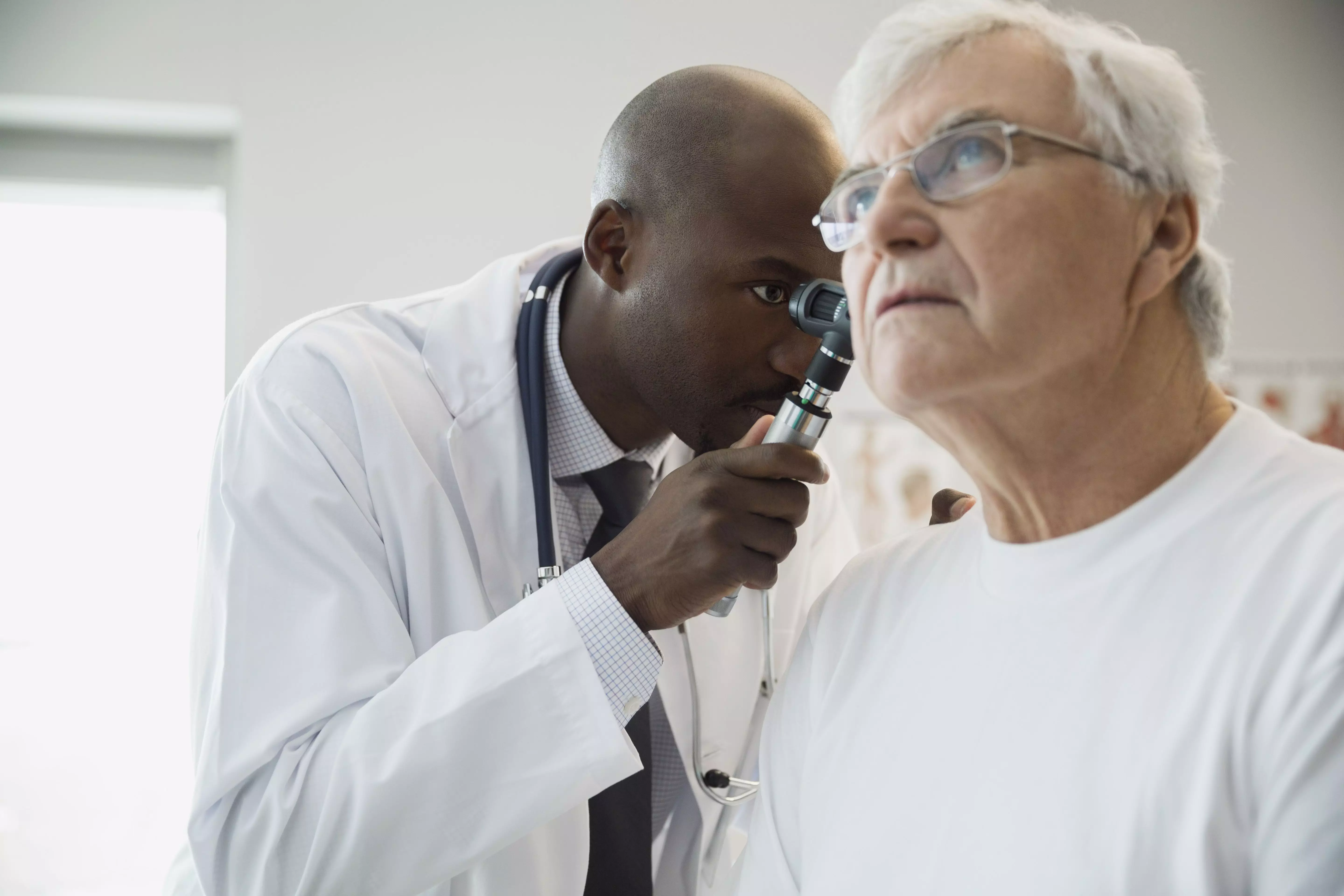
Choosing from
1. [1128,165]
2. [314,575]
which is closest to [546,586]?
[314,575]

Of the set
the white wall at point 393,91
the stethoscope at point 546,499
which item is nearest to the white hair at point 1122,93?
the stethoscope at point 546,499

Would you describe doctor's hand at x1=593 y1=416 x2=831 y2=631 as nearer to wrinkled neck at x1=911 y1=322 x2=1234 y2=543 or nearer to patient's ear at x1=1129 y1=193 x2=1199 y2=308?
wrinkled neck at x1=911 y1=322 x2=1234 y2=543

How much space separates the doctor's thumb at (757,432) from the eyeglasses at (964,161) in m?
0.49

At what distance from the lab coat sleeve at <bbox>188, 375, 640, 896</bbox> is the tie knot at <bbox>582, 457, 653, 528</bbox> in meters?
0.32

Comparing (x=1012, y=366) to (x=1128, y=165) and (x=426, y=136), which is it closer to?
(x=1128, y=165)

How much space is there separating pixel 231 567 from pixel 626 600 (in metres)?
0.45

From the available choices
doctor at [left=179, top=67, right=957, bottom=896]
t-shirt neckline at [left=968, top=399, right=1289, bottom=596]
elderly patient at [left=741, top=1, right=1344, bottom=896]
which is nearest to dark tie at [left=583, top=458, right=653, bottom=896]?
doctor at [left=179, top=67, right=957, bottom=896]

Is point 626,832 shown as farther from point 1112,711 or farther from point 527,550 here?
point 1112,711

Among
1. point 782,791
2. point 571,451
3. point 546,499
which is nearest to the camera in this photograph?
point 782,791

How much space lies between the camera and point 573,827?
51.6 inches

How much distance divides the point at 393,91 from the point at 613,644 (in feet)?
5.94

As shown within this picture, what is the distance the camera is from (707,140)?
54.8 inches

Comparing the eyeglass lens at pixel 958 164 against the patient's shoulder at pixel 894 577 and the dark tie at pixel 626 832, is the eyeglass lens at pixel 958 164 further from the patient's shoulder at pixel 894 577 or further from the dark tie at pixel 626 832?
the dark tie at pixel 626 832

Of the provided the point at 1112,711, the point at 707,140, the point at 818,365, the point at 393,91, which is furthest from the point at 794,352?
the point at 393,91
